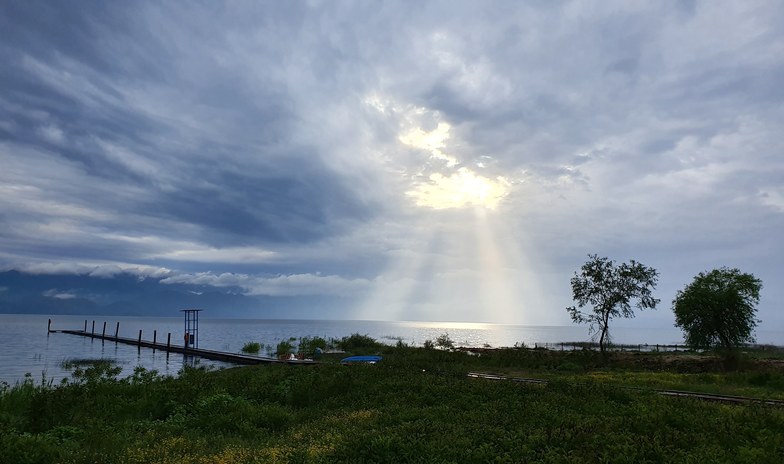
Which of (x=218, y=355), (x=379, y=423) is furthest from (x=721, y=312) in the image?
(x=218, y=355)

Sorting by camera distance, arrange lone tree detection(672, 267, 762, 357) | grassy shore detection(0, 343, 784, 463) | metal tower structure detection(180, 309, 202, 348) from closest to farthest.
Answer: grassy shore detection(0, 343, 784, 463), lone tree detection(672, 267, 762, 357), metal tower structure detection(180, 309, 202, 348)

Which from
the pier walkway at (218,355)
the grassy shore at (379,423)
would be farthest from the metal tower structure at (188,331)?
the grassy shore at (379,423)

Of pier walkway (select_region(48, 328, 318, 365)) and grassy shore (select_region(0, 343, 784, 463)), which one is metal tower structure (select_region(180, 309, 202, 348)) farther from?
grassy shore (select_region(0, 343, 784, 463))

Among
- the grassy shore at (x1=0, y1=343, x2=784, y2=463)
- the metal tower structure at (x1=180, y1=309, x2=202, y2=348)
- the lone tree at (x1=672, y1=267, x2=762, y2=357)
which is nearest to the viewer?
the grassy shore at (x1=0, y1=343, x2=784, y2=463)

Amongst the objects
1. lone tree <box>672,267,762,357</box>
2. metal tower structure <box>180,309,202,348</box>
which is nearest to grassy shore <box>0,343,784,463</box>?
lone tree <box>672,267,762,357</box>

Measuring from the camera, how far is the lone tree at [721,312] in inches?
1576

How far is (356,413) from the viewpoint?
15820 mm

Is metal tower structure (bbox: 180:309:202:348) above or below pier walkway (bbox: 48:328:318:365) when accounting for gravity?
above

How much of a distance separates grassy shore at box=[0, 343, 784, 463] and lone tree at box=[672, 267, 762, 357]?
18.8 meters

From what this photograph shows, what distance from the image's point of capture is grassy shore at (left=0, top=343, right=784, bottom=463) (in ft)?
34.6

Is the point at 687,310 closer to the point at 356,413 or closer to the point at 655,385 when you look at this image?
the point at 655,385

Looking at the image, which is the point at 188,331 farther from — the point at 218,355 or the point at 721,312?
the point at 721,312

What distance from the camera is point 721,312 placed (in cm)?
4038

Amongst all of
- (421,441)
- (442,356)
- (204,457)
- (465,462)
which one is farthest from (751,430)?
(442,356)
